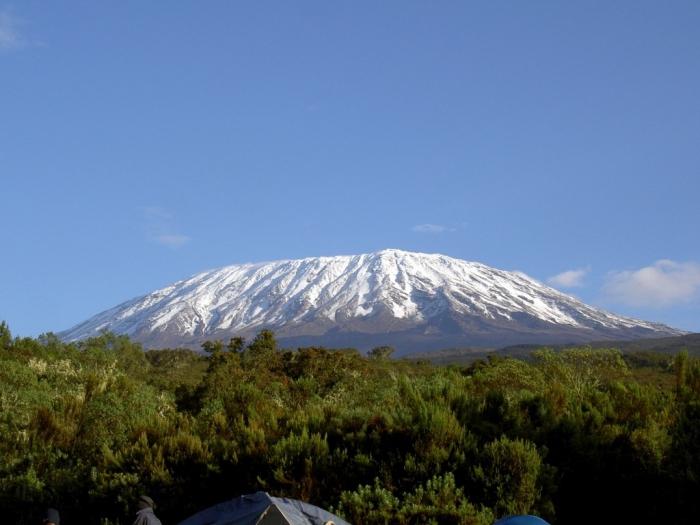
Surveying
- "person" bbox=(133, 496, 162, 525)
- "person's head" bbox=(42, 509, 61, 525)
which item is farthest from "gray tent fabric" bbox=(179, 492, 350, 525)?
"person's head" bbox=(42, 509, 61, 525)

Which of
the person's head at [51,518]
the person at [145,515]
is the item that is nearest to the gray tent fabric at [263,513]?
the person at [145,515]

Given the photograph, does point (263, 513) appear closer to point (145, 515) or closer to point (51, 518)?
point (145, 515)

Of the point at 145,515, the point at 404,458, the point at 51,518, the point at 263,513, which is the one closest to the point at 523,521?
the point at 263,513

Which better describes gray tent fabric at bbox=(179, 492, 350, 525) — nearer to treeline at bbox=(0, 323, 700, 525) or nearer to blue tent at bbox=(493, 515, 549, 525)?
treeline at bbox=(0, 323, 700, 525)

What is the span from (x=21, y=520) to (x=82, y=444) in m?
2.90

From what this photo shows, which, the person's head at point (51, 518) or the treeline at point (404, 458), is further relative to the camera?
the treeline at point (404, 458)

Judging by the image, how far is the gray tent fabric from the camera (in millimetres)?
9198

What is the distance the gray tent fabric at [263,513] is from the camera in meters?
9.20

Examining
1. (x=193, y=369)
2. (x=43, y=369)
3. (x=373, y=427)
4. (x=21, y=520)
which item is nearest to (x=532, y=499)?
(x=373, y=427)

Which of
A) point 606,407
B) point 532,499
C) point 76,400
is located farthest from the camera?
point 76,400

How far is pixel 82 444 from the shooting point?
16047 mm

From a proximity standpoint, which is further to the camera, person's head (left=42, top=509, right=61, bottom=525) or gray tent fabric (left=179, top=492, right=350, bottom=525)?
person's head (left=42, top=509, right=61, bottom=525)

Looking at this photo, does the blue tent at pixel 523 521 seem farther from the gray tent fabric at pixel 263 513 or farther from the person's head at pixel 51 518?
the person's head at pixel 51 518

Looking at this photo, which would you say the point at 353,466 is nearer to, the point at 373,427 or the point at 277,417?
the point at 373,427
